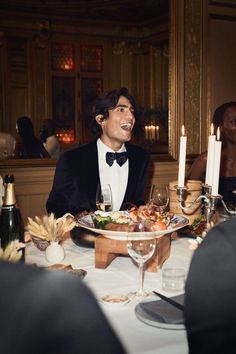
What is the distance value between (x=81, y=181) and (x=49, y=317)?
7.76 ft

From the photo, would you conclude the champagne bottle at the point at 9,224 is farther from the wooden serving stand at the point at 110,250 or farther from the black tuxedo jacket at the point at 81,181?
the black tuxedo jacket at the point at 81,181

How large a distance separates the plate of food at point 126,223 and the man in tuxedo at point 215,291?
0.82 meters

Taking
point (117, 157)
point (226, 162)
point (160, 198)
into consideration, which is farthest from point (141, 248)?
point (226, 162)

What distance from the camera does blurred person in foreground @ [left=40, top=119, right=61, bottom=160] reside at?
13.9ft

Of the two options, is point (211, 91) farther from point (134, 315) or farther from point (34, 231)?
point (134, 315)

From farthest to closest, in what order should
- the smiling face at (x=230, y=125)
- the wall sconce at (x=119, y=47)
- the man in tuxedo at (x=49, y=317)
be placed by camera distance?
the wall sconce at (x=119, y=47) < the smiling face at (x=230, y=125) < the man in tuxedo at (x=49, y=317)

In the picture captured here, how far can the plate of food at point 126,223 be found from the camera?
1677 millimetres

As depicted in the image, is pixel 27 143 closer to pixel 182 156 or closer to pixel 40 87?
pixel 40 87

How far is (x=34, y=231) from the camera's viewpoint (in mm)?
1803

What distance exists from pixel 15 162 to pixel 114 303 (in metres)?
2.89

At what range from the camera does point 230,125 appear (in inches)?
158

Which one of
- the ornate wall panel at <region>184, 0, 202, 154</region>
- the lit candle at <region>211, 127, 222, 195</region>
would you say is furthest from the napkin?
the ornate wall panel at <region>184, 0, 202, 154</region>

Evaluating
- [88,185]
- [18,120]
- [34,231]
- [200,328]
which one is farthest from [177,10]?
[200,328]

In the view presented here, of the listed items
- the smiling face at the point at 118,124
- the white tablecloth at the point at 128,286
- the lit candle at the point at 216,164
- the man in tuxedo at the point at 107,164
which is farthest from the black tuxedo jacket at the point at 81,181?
the lit candle at the point at 216,164
